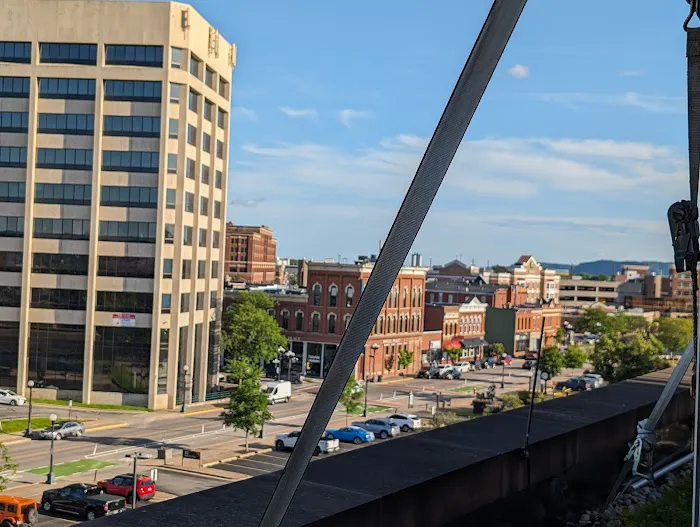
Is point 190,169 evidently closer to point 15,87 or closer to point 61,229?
point 61,229

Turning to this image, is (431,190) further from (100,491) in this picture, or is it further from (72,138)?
(72,138)

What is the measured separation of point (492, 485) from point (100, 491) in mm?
22317

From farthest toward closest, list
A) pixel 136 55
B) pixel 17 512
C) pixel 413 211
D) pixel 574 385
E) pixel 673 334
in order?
pixel 673 334, pixel 574 385, pixel 136 55, pixel 17 512, pixel 413 211

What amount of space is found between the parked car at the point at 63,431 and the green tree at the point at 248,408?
6688 mm

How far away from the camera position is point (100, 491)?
2572 centimetres

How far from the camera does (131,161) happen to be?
151 feet

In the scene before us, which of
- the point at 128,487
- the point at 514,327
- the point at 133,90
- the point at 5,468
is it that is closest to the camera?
the point at 128,487

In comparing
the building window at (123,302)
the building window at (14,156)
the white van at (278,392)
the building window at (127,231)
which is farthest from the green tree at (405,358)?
the building window at (14,156)

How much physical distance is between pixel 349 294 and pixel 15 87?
2696 cm

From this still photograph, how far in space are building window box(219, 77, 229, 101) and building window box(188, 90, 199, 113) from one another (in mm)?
4447

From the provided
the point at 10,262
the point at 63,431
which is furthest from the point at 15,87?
the point at 63,431

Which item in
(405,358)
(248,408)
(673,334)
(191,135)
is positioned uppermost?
(191,135)

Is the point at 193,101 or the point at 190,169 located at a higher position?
the point at 193,101

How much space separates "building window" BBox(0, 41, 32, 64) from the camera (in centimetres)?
4628
